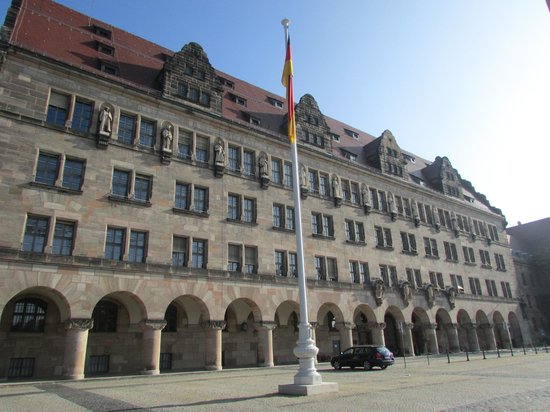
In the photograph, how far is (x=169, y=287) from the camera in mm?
22031

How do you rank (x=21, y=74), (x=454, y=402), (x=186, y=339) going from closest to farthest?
(x=454, y=402) → (x=21, y=74) → (x=186, y=339)

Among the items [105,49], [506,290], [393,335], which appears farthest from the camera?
[506,290]

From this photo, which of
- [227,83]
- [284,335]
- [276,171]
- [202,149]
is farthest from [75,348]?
[227,83]

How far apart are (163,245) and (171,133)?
7125 mm

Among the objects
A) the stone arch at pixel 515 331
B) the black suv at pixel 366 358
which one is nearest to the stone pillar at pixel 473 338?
the stone arch at pixel 515 331

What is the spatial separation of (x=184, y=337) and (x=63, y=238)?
9.35 metres

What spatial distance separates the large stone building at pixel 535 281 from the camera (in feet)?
178

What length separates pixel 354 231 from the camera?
3344 cm

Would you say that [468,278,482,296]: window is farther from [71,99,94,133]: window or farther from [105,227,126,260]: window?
[71,99,94,133]: window

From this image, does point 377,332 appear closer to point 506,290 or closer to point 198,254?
point 198,254

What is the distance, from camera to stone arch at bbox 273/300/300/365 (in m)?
29.1

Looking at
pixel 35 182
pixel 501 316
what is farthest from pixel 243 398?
pixel 501 316

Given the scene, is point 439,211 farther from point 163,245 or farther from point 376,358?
point 163,245

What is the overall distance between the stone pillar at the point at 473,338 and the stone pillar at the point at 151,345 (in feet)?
108
